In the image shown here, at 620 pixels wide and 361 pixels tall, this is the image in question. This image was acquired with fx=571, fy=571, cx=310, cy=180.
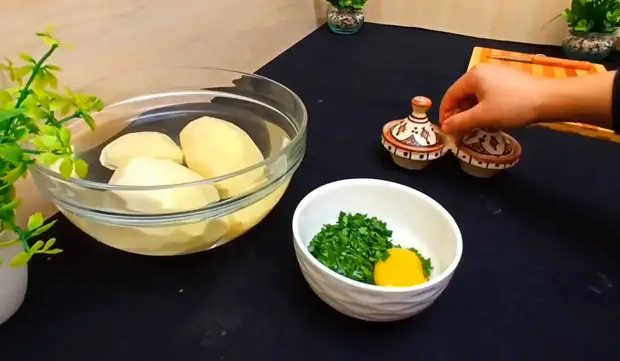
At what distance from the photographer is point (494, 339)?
1.49 feet

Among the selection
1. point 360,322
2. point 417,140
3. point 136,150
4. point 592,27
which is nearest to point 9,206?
point 136,150

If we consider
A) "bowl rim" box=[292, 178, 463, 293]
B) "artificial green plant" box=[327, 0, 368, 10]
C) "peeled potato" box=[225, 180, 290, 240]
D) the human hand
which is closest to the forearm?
the human hand

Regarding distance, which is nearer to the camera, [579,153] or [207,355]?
[207,355]

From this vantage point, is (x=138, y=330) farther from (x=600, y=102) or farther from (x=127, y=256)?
(x=600, y=102)

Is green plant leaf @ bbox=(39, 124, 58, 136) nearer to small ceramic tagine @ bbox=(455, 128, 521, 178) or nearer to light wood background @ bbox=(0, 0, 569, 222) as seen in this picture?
light wood background @ bbox=(0, 0, 569, 222)

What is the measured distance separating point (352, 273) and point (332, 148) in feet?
0.90

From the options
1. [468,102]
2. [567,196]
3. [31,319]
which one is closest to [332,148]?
[468,102]

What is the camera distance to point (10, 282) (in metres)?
0.43

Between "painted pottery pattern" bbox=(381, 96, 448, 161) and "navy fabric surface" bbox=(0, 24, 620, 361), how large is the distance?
3cm

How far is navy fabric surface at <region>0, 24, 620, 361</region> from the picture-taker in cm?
44

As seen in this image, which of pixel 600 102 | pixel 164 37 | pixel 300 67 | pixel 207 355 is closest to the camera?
pixel 207 355

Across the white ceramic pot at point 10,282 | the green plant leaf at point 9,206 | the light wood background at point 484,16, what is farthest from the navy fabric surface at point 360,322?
the light wood background at point 484,16

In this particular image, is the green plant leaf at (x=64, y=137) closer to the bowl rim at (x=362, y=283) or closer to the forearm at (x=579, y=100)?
the bowl rim at (x=362, y=283)

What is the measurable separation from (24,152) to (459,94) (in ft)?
1.50
